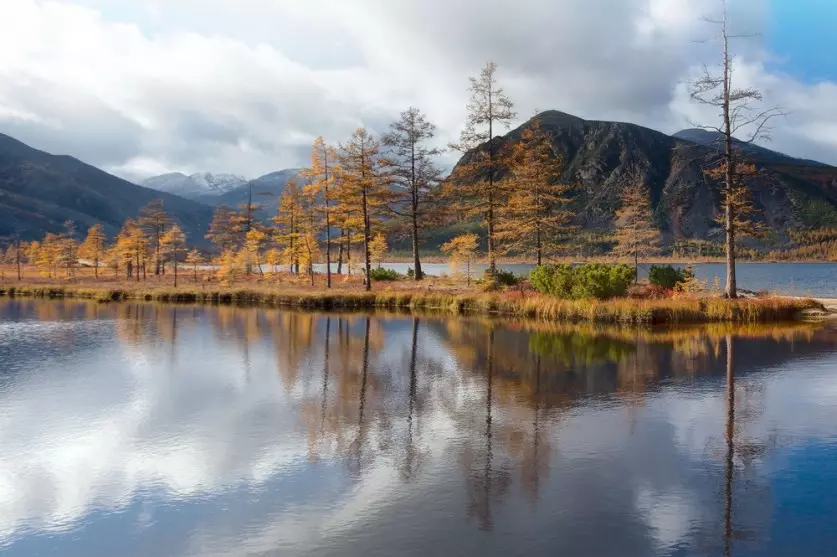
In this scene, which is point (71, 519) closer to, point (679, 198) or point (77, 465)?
point (77, 465)

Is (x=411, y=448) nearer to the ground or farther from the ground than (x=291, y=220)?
nearer to the ground

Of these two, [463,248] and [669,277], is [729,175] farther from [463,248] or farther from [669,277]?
[463,248]

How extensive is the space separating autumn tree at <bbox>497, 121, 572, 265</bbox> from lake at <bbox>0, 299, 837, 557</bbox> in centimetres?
1996

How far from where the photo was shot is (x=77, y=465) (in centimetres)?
1148

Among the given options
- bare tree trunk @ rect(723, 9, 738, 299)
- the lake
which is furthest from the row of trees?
the lake

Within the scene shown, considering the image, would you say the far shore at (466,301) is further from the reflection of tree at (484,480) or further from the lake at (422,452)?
the reflection of tree at (484,480)

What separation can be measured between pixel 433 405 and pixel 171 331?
67.9 feet

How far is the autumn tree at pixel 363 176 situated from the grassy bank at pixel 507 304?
462cm

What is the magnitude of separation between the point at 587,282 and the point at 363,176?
2004cm

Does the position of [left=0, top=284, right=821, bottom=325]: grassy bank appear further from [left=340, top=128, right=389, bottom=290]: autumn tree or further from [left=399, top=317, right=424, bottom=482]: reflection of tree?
[left=399, top=317, right=424, bottom=482]: reflection of tree

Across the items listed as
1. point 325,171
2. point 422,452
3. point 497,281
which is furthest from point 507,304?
point 422,452

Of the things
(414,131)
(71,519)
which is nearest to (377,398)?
(71,519)

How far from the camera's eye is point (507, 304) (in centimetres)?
3747

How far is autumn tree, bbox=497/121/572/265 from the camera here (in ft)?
140
